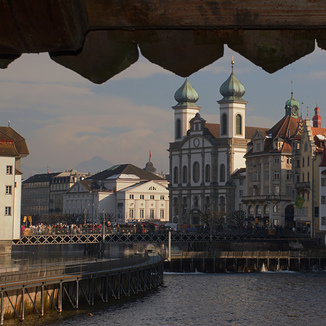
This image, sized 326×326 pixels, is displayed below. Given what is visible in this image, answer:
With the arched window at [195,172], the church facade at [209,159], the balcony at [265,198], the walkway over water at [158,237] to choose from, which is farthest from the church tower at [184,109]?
the walkway over water at [158,237]

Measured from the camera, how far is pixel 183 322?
53.8 meters

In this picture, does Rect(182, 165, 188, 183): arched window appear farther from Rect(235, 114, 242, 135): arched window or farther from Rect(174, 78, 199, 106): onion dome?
Rect(174, 78, 199, 106): onion dome

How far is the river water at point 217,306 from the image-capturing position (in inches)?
2119

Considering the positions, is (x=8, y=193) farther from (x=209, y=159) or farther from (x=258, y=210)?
(x=209, y=159)

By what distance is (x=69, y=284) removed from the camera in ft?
197

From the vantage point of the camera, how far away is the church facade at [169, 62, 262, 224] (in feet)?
558

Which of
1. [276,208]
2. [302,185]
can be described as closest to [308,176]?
[302,185]

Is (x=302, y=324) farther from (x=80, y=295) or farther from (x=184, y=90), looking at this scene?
(x=184, y=90)

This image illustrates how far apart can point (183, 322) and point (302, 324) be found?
8406 millimetres

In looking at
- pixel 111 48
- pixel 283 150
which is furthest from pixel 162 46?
pixel 283 150

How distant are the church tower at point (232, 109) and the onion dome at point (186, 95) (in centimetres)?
1204

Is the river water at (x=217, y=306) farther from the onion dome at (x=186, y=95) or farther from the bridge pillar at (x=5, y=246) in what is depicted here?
the onion dome at (x=186, y=95)

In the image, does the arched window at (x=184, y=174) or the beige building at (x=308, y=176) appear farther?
the arched window at (x=184, y=174)

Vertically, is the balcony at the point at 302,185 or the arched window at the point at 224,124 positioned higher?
the arched window at the point at 224,124
